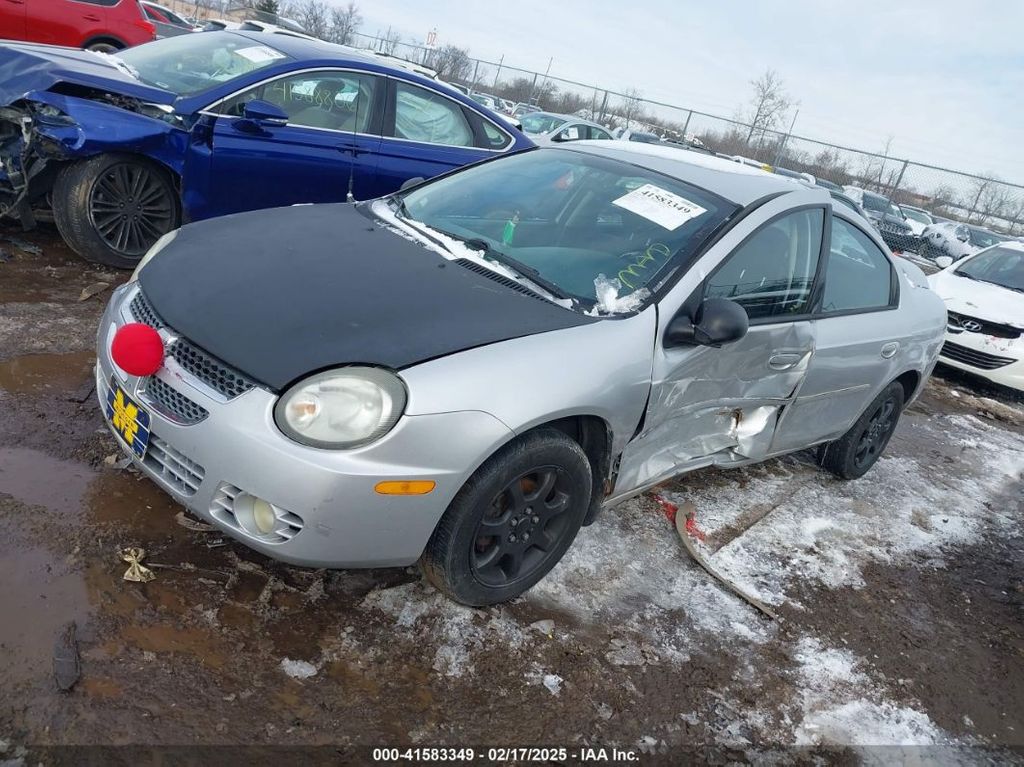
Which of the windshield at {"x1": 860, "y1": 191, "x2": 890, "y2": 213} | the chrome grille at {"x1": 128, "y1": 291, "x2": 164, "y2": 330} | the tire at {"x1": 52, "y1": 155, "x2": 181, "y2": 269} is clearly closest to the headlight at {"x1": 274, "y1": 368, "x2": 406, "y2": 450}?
the chrome grille at {"x1": 128, "y1": 291, "x2": 164, "y2": 330}

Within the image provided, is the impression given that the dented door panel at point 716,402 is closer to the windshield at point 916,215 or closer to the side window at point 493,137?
the side window at point 493,137

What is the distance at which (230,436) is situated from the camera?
2123mm

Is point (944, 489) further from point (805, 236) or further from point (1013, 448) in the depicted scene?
point (805, 236)

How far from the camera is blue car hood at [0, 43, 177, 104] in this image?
14.5ft

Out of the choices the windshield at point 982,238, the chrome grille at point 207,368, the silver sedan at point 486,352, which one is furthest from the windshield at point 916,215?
the chrome grille at point 207,368

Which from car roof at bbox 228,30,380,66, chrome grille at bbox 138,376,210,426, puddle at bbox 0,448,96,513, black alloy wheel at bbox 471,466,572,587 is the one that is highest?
car roof at bbox 228,30,380,66

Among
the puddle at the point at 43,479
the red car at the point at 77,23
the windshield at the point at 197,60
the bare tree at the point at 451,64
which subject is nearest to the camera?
the puddle at the point at 43,479

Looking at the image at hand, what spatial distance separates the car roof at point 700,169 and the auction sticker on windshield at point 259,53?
244 cm

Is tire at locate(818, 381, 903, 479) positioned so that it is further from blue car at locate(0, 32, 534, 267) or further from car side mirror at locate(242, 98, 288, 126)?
car side mirror at locate(242, 98, 288, 126)

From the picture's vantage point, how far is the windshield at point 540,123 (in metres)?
17.0

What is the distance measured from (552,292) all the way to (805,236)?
138cm

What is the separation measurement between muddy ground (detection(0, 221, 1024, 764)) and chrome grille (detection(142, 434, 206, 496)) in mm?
358

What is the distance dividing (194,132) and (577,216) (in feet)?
9.00

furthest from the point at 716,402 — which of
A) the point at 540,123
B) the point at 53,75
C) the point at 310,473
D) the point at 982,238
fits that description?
the point at 982,238
